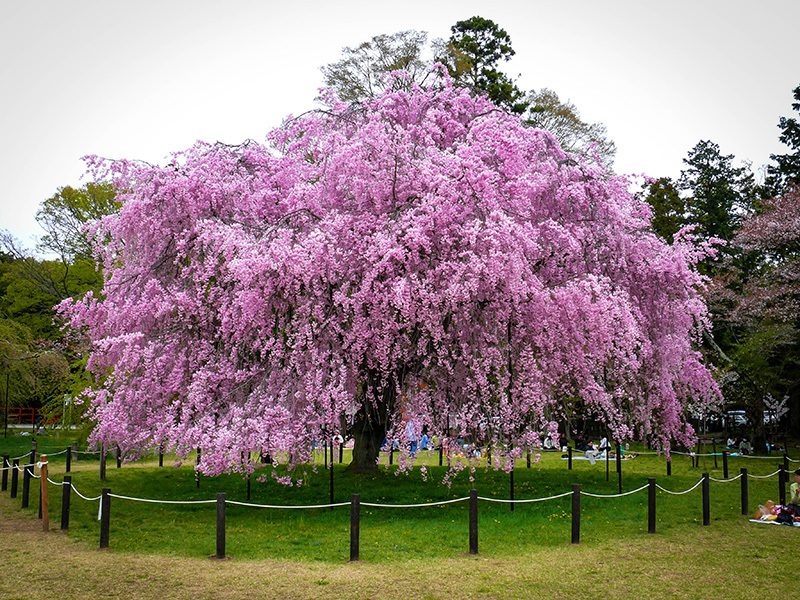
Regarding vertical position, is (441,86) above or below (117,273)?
above

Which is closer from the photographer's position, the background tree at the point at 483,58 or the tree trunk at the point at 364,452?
the tree trunk at the point at 364,452

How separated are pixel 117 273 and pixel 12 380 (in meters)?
21.0

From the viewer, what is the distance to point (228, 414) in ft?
46.7

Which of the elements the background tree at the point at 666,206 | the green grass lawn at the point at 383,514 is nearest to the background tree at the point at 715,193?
the background tree at the point at 666,206

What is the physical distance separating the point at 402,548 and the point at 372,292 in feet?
15.9

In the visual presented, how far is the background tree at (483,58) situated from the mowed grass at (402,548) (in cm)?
1841

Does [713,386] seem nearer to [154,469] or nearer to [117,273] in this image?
[117,273]

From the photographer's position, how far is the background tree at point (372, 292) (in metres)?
14.2

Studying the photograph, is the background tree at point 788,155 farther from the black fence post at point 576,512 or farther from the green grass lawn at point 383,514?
the black fence post at point 576,512

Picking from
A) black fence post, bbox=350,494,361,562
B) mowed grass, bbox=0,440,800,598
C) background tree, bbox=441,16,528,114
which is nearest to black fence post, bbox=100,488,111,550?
mowed grass, bbox=0,440,800,598

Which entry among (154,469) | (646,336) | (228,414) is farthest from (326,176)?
(154,469)

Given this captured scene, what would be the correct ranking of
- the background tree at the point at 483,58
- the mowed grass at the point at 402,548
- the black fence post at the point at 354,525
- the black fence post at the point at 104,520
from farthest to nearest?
the background tree at the point at 483,58, the black fence post at the point at 104,520, the black fence post at the point at 354,525, the mowed grass at the point at 402,548

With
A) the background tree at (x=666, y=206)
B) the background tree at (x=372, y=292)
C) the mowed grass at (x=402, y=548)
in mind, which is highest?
the background tree at (x=666, y=206)

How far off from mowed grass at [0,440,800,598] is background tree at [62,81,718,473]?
1602 millimetres
